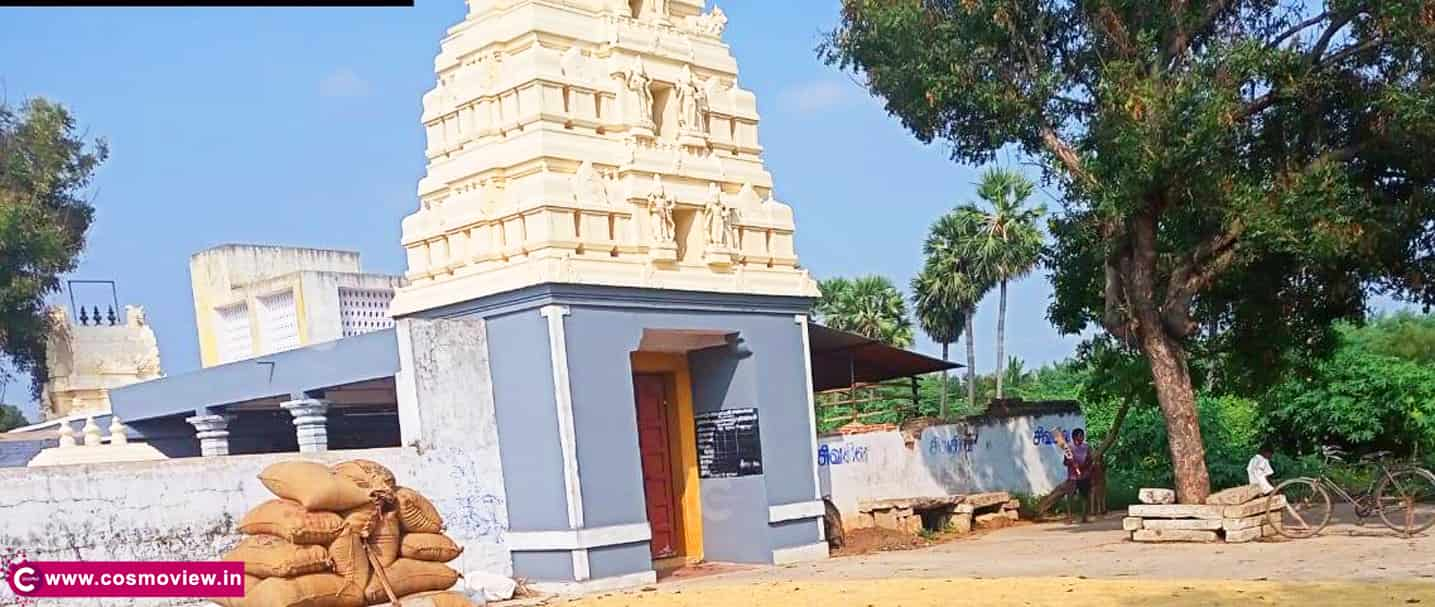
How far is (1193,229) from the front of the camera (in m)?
14.3

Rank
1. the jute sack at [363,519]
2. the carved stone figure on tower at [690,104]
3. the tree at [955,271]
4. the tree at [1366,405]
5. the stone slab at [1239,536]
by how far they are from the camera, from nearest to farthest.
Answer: the jute sack at [363,519], the stone slab at [1239,536], the carved stone figure on tower at [690,104], the tree at [1366,405], the tree at [955,271]

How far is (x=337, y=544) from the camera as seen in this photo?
9.00 m

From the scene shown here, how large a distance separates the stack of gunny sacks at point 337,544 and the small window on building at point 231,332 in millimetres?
11042

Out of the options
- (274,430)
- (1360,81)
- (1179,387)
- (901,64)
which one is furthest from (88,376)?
(1360,81)

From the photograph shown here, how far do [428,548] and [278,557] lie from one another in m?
1.23

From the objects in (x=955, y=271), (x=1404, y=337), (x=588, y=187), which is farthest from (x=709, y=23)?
(x=1404, y=337)

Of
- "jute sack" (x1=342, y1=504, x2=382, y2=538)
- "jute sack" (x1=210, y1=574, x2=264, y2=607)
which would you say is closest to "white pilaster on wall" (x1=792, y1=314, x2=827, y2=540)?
"jute sack" (x1=342, y1=504, x2=382, y2=538)

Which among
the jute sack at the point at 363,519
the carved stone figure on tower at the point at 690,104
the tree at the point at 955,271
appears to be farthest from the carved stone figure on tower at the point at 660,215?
the tree at the point at 955,271

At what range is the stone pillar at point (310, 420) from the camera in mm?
12953

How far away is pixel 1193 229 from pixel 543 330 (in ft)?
23.5

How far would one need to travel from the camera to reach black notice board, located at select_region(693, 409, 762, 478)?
45.2ft

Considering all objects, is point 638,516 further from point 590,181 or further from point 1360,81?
point 1360,81

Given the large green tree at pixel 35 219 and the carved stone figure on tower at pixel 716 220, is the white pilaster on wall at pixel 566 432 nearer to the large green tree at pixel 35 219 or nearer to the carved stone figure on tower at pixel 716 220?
the carved stone figure on tower at pixel 716 220

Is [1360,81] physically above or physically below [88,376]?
above
